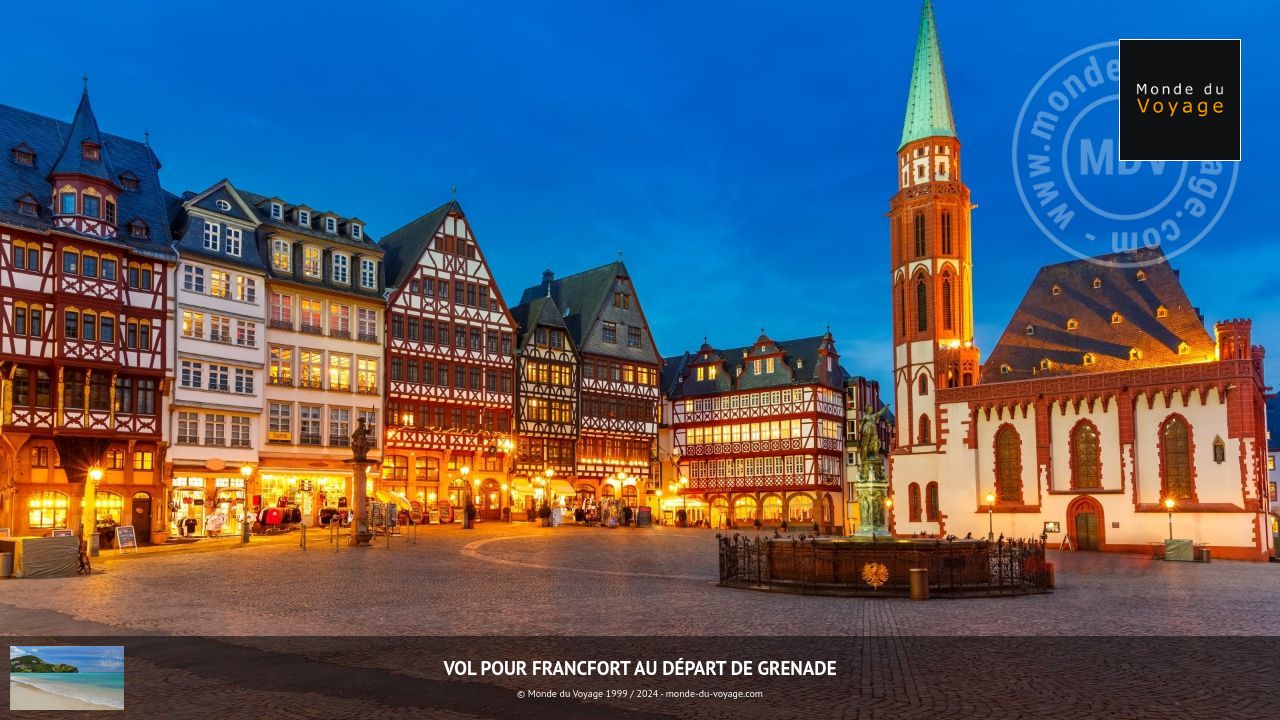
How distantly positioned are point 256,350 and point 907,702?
151 ft

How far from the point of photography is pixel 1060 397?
51.7m

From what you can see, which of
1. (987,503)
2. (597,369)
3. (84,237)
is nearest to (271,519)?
(84,237)

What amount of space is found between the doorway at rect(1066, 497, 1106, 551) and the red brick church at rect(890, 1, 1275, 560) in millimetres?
66

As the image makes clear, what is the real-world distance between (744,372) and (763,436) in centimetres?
506

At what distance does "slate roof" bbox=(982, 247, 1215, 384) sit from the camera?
166ft

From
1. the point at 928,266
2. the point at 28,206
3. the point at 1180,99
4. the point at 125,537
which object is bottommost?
the point at 125,537

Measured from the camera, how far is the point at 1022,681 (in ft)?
40.3

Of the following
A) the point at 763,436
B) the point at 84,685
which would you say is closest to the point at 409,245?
the point at 763,436

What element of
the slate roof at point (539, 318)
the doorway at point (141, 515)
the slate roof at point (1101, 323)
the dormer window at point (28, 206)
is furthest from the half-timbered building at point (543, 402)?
the dormer window at point (28, 206)

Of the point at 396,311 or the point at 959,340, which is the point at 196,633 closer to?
the point at 396,311

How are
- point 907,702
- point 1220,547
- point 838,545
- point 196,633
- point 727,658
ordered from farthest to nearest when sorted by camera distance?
1. point 1220,547
2. point 838,545
3. point 196,633
4. point 727,658
5. point 907,702

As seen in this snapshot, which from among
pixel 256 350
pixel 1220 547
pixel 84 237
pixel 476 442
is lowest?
pixel 1220 547

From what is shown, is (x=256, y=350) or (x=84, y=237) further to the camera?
(x=256, y=350)

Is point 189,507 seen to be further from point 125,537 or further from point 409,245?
point 409,245
